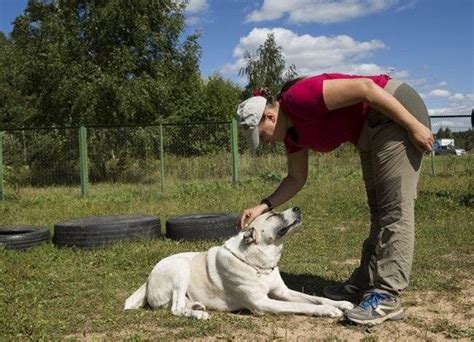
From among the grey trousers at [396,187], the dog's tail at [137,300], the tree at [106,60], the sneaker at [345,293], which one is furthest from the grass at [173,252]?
the tree at [106,60]

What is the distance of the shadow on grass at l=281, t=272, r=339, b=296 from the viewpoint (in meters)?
5.00

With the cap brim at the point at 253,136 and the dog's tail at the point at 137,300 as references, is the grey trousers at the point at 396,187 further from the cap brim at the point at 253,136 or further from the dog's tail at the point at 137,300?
the dog's tail at the point at 137,300

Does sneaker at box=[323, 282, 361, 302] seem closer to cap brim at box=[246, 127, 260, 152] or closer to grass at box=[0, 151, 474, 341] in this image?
grass at box=[0, 151, 474, 341]

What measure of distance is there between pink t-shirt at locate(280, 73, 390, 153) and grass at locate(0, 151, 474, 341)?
1345 mm

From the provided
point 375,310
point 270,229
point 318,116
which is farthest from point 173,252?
point 318,116

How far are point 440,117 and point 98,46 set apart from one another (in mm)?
12624

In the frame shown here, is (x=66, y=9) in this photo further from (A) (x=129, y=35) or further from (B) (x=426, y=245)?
(B) (x=426, y=245)

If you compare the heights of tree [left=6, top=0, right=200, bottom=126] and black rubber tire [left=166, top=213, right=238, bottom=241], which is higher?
tree [left=6, top=0, right=200, bottom=126]

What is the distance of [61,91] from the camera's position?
20.5 m

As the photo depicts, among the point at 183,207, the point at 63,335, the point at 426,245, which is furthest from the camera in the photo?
the point at 183,207

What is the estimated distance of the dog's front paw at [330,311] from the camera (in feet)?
13.3

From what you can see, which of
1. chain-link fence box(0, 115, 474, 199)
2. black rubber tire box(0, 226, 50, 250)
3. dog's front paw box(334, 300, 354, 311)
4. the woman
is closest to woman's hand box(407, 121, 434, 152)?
the woman

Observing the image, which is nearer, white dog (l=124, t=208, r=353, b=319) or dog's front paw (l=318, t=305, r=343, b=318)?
dog's front paw (l=318, t=305, r=343, b=318)

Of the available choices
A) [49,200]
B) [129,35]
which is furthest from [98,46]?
[49,200]
